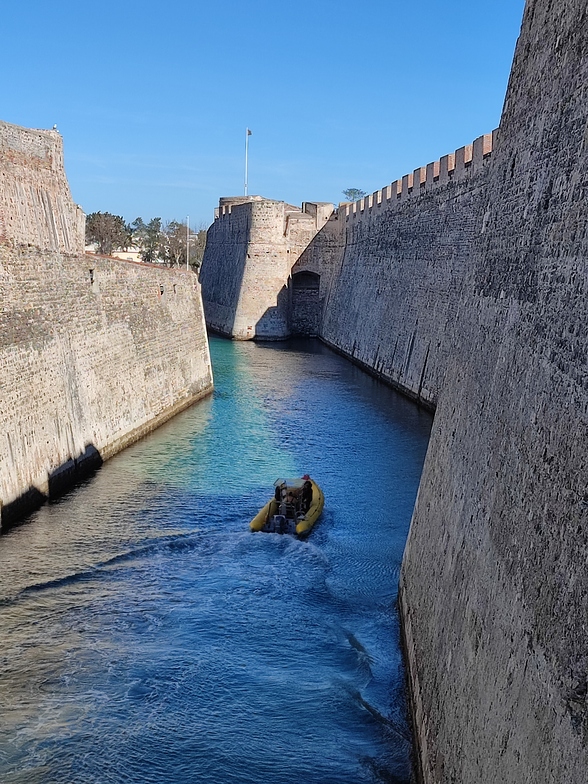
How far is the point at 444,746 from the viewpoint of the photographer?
5.51 m

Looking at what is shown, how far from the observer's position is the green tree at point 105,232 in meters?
57.9

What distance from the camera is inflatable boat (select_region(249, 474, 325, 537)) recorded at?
12.7 m

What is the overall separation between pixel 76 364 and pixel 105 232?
44265 millimetres

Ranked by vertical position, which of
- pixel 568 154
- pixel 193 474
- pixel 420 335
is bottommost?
pixel 193 474

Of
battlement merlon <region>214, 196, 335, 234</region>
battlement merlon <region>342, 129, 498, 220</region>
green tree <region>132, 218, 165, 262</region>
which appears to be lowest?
green tree <region>132, 218, 165, 262</region>

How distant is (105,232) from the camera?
190 feet

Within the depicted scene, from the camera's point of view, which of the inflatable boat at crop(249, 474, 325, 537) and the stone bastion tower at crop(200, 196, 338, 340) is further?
the stone bastion tower at crop(200, 196, 338, 340)

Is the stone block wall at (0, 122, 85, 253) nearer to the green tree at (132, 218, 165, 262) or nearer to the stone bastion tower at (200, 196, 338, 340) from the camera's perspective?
the stone bastion tower at (200, 196, 338, 340)

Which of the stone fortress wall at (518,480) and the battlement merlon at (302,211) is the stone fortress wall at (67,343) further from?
the battlement merlon at (302,211)

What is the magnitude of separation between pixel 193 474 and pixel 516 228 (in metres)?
10.1

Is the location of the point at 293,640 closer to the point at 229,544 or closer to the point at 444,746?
the point at 229,544

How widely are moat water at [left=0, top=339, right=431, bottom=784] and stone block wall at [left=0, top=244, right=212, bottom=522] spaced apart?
0.70 metres

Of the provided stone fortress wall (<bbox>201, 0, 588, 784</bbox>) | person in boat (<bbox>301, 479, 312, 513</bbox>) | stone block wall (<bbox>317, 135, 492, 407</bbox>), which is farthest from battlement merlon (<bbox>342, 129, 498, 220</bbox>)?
stone fortress wall (<bbox>201, 0, 588, 784</bbox>)

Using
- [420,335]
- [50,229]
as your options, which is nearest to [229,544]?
[420,335]
